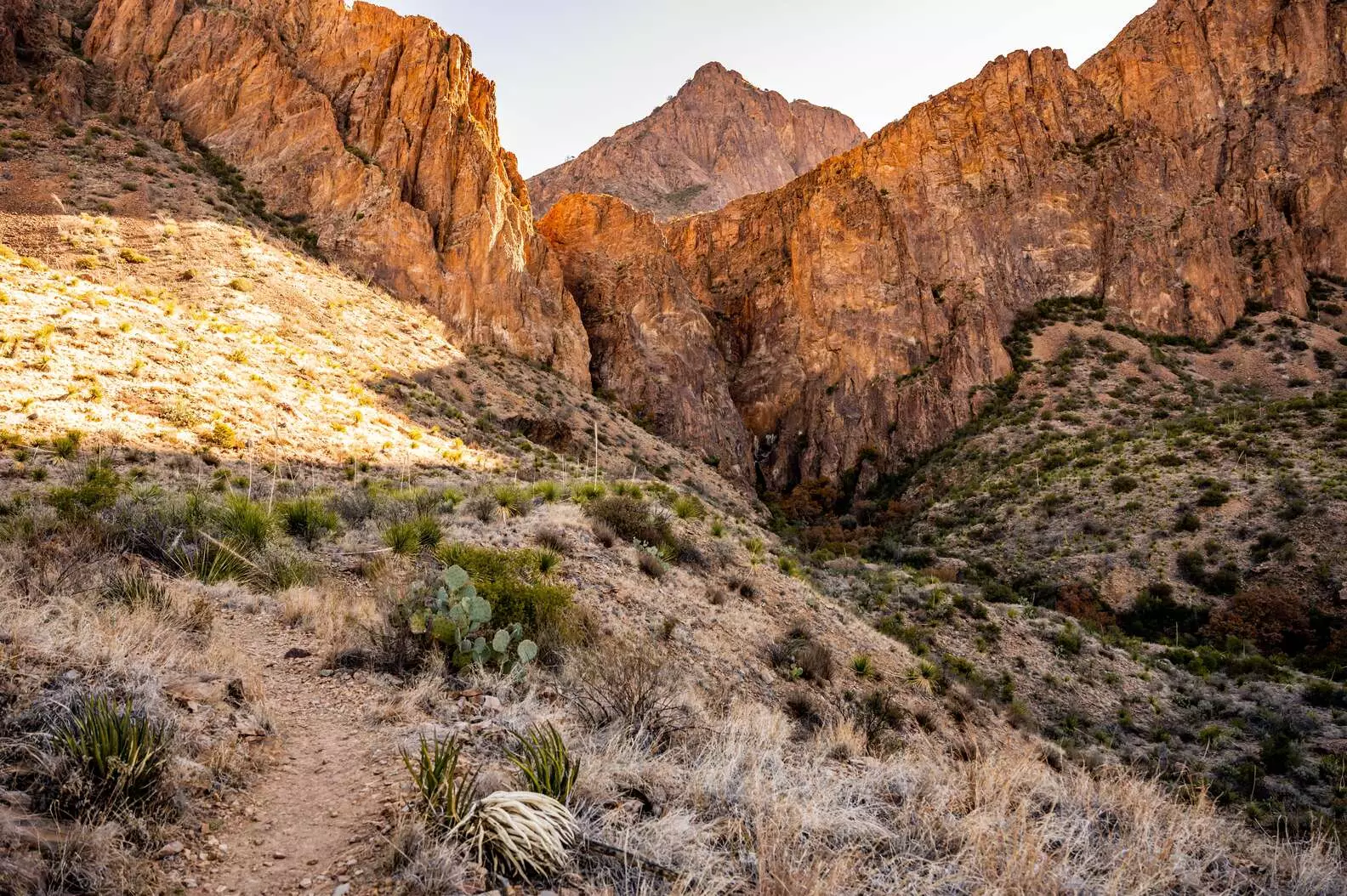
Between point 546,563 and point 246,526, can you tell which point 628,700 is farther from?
point 246,526

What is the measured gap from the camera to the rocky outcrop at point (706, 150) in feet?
351

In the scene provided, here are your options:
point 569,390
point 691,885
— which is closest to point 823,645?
point 691,885

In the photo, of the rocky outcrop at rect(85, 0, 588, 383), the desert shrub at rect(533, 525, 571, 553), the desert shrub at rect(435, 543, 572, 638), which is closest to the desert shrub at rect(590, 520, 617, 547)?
the desert shrub at rect(533, 525, 571, 553)

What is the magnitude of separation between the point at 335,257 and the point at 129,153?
31.4ft

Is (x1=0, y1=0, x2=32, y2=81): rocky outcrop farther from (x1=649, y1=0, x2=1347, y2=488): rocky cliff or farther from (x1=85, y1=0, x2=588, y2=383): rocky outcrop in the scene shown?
(x1=649, y1=0, x2=1347, y2=488): rocky cliff

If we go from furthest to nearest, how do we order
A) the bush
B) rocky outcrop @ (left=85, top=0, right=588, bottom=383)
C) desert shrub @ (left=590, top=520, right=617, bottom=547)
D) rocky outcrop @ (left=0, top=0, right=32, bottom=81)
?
rocky outcrop @ (left=85, top=0, right=588, bottom=383)
rocky outcrop @ (left=0, top=0, right=32, bottom=81)
the bush
desert shrub @ (left=590, top=520, right=617, bottom=547)

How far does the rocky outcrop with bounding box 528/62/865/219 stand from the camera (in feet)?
351

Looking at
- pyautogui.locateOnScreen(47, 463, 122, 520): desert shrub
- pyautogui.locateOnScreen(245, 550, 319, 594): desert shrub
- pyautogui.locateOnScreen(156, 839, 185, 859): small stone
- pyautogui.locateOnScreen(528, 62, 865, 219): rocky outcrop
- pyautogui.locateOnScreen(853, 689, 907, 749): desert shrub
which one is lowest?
pyautogui.locateOnScreen(853, 689, 907, 749): desert shrub

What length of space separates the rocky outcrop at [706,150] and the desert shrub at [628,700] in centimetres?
9662

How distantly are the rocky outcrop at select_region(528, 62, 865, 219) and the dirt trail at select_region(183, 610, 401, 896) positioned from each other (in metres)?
97.7

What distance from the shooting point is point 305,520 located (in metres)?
10.7

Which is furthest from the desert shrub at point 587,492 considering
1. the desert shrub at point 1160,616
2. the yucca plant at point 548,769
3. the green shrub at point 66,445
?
the desert shrub at point 1160,616

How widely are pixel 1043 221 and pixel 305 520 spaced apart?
63216 mm

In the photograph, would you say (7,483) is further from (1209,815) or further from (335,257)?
(335,257)
